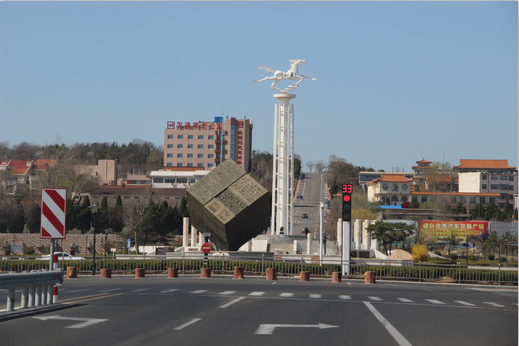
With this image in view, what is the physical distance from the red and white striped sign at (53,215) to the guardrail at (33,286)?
0.93 meters

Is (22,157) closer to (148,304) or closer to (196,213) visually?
(196,213)

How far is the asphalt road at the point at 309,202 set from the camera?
105 meters

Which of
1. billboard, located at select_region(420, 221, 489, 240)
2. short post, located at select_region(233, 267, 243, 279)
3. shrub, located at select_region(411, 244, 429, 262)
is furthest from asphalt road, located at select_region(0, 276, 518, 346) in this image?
billboard, located at select_region(420, 221, 489, 240)

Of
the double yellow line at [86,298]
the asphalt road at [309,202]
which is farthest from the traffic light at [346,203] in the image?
the asphalt road at [309,202]

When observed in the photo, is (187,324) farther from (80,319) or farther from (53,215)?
(53,215)

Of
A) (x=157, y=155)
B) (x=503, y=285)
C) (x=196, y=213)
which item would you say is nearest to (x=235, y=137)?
(x=157, y=155)

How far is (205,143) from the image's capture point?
135m

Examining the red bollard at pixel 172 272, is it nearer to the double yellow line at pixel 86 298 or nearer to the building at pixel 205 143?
the double yellow line at pixel 86 298

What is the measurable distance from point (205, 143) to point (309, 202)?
27.4 m

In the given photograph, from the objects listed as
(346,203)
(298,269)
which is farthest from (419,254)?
(346,203)

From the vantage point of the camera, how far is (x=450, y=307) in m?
16.9

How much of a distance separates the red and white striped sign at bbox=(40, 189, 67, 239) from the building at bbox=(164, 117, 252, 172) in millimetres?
120367

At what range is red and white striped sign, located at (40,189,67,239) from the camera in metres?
13.4

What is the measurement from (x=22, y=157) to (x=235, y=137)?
59.6 m
